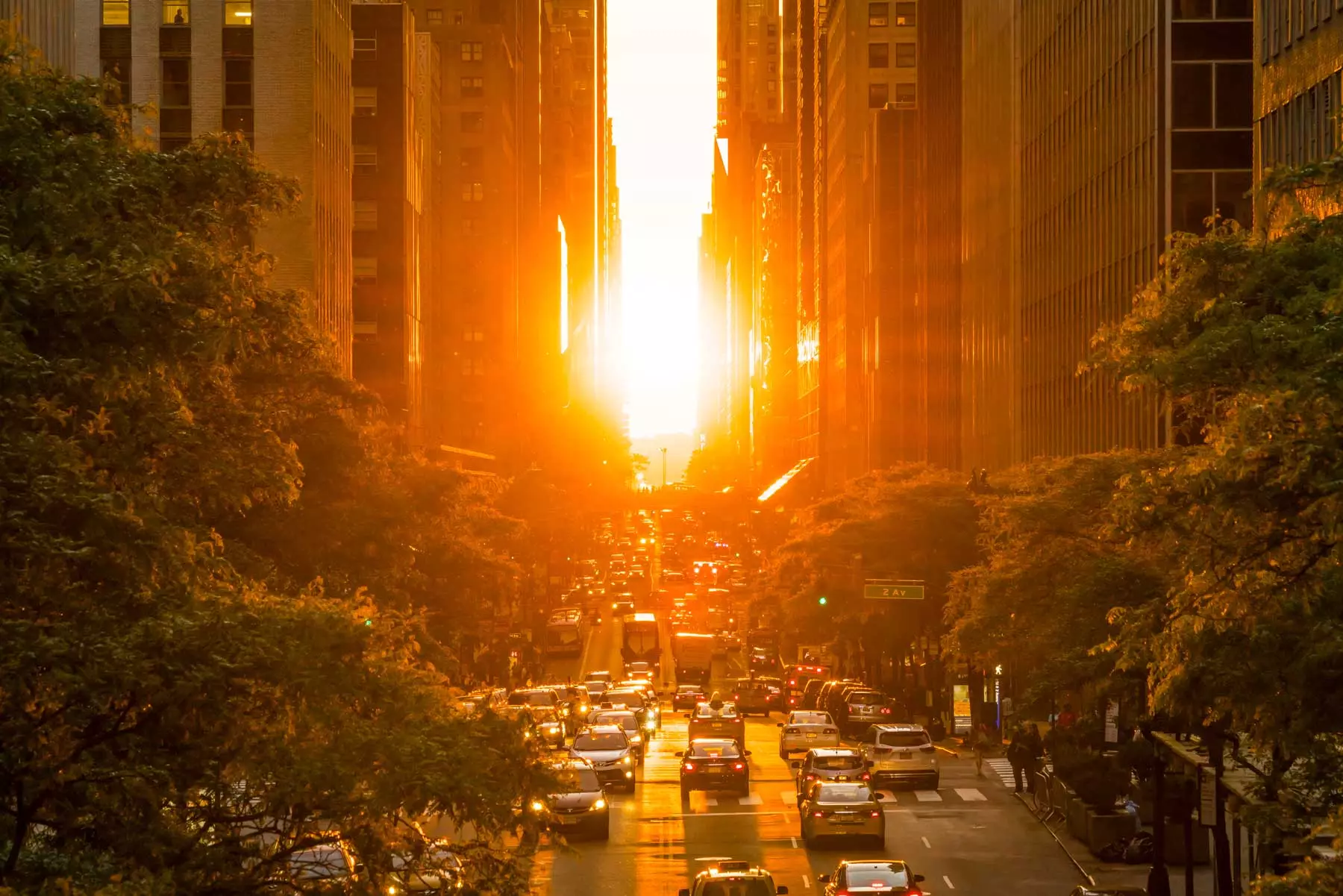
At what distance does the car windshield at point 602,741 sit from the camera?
193 ft

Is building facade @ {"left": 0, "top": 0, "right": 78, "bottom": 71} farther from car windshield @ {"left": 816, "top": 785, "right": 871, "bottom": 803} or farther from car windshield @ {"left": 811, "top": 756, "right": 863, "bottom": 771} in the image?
car windshield @ {"left": 816, "top": 785, "right": 871, "bottom": 803}

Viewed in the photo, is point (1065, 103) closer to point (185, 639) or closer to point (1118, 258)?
point (1118, 258)

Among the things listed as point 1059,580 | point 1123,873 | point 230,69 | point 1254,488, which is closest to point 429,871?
point 1254,488

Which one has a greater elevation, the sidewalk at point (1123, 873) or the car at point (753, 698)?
the sidewalk at point (1123, 873)

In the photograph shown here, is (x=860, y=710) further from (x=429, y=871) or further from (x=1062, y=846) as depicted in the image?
(x=429, y=871)

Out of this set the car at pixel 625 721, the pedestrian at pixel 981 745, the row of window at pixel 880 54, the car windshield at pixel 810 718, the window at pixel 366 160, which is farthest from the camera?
the row of window at pixel 880 54

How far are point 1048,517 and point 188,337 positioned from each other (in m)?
33.9

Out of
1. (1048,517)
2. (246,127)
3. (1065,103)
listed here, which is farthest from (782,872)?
(246,127)

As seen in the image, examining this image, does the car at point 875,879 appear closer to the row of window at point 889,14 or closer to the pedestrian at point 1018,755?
the pedestrian at point 1018,755

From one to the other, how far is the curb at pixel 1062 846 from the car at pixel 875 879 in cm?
498

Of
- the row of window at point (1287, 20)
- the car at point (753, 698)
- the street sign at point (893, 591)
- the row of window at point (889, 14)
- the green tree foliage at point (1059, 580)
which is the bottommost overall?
the car at point (753, 698)

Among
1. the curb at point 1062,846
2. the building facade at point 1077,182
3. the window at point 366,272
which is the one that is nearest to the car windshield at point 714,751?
the curb at point 1062,846

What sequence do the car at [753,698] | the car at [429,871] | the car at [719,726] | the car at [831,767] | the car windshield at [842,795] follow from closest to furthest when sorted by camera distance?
1. the car at [429,871]
2. the car windshield at [842,795]
3. the car at [831,767]
4. the car at [719,726]
5. the car at [753,698]

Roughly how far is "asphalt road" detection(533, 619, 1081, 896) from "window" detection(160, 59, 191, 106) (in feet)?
176
